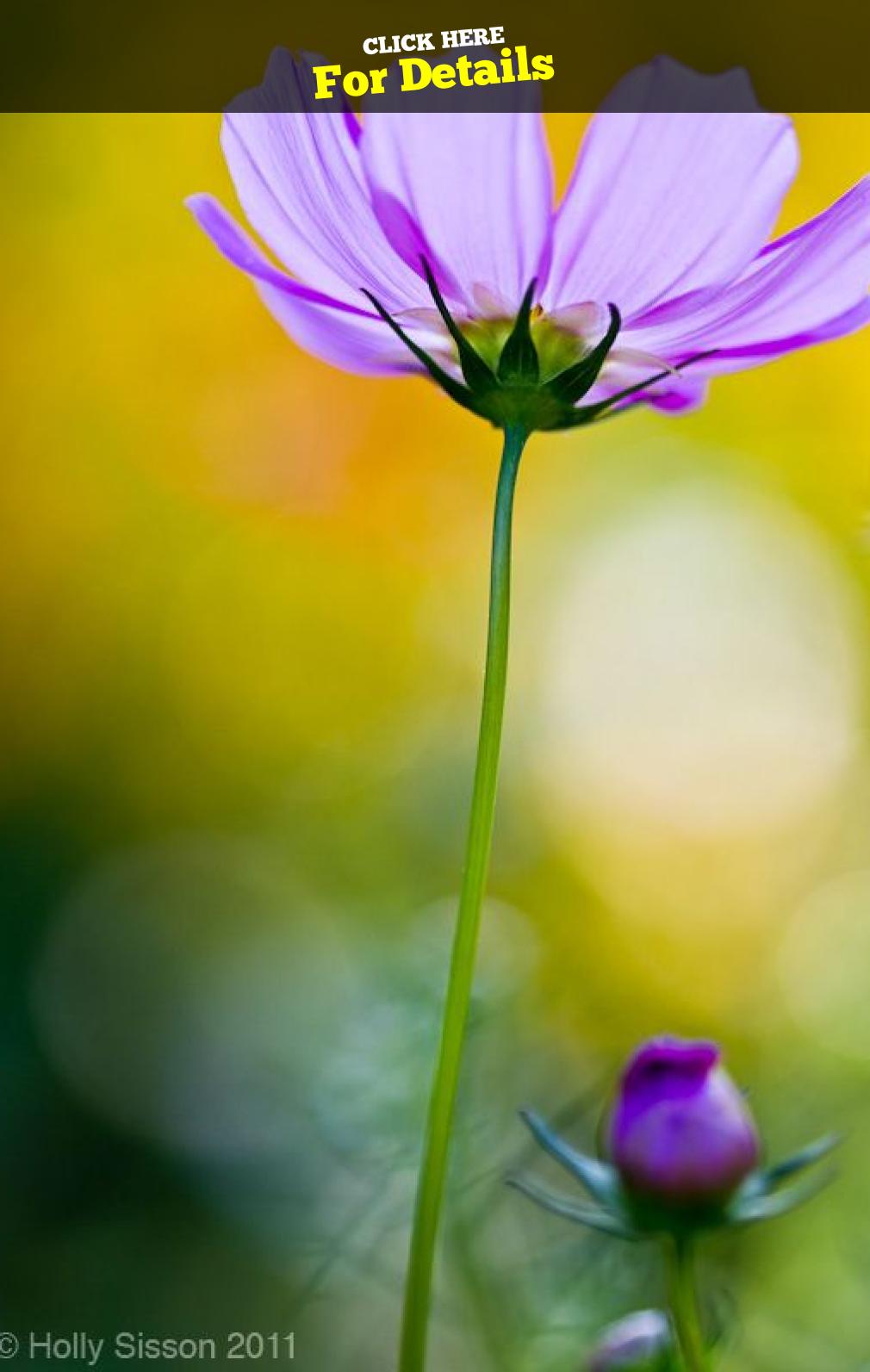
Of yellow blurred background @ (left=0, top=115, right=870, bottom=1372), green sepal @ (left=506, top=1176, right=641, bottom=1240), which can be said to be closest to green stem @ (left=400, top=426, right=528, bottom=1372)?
green sepal @ (left=506, top=1176, right=641, bottom=1240)

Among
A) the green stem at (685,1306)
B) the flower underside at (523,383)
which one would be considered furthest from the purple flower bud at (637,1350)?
the flower underside at (523,383)

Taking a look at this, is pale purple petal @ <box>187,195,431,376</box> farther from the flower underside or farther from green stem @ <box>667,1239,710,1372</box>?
green stem @ <box>667,1239,710,1372</box>

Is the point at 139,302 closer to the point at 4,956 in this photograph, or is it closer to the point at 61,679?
the point at 61,679

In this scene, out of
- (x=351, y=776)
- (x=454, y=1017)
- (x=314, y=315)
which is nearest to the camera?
(x=454, y=1017)

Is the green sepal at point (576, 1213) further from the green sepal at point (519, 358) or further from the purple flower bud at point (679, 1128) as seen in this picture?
the green sepal at point (519, 358)

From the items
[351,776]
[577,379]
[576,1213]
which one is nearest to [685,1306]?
[576,1213]

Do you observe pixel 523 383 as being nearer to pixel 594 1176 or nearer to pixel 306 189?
pixel 306 189
